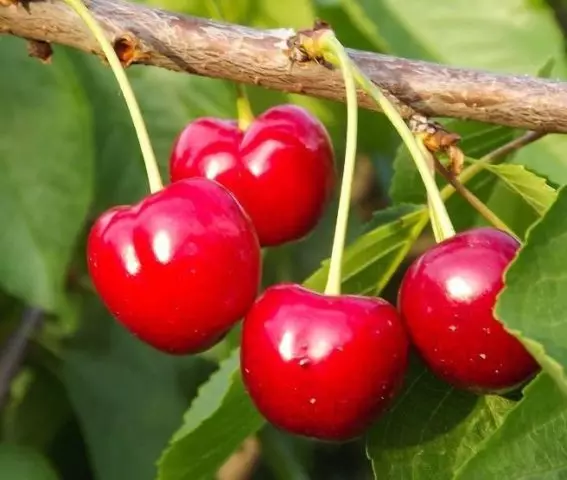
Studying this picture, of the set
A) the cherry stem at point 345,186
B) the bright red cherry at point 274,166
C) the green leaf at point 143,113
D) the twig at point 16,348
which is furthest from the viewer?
the twig at point 16,348

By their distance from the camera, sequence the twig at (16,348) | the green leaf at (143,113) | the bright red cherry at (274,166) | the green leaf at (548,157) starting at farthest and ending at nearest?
the twig at (16,348), the green leaf at (143,113), the green leaf at (548,157), the bright red cherry at (274,166)

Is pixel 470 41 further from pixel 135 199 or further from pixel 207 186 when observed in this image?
pixel 207 186

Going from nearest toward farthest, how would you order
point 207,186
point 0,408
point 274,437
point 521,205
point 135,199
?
1. point 207,186
2. point 521,205
3. point 135,199
4. point 0,408
5. point 274,437

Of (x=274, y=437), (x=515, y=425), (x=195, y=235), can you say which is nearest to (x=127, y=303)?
(x=195, y=235)

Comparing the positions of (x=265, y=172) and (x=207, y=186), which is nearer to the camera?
(x=207, y=186)

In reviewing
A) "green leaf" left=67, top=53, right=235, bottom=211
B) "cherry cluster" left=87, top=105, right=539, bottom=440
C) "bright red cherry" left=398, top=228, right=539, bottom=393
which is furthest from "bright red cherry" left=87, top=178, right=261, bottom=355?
"green leaf" left=67, top=53, right=235, bottom=211

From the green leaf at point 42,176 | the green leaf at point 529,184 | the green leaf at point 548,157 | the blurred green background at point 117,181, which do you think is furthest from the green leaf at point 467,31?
the green leaf at point 529,184

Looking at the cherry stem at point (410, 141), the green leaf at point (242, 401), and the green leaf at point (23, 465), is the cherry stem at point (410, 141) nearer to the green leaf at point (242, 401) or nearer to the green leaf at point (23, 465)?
the green leaf at point (242, 401)
